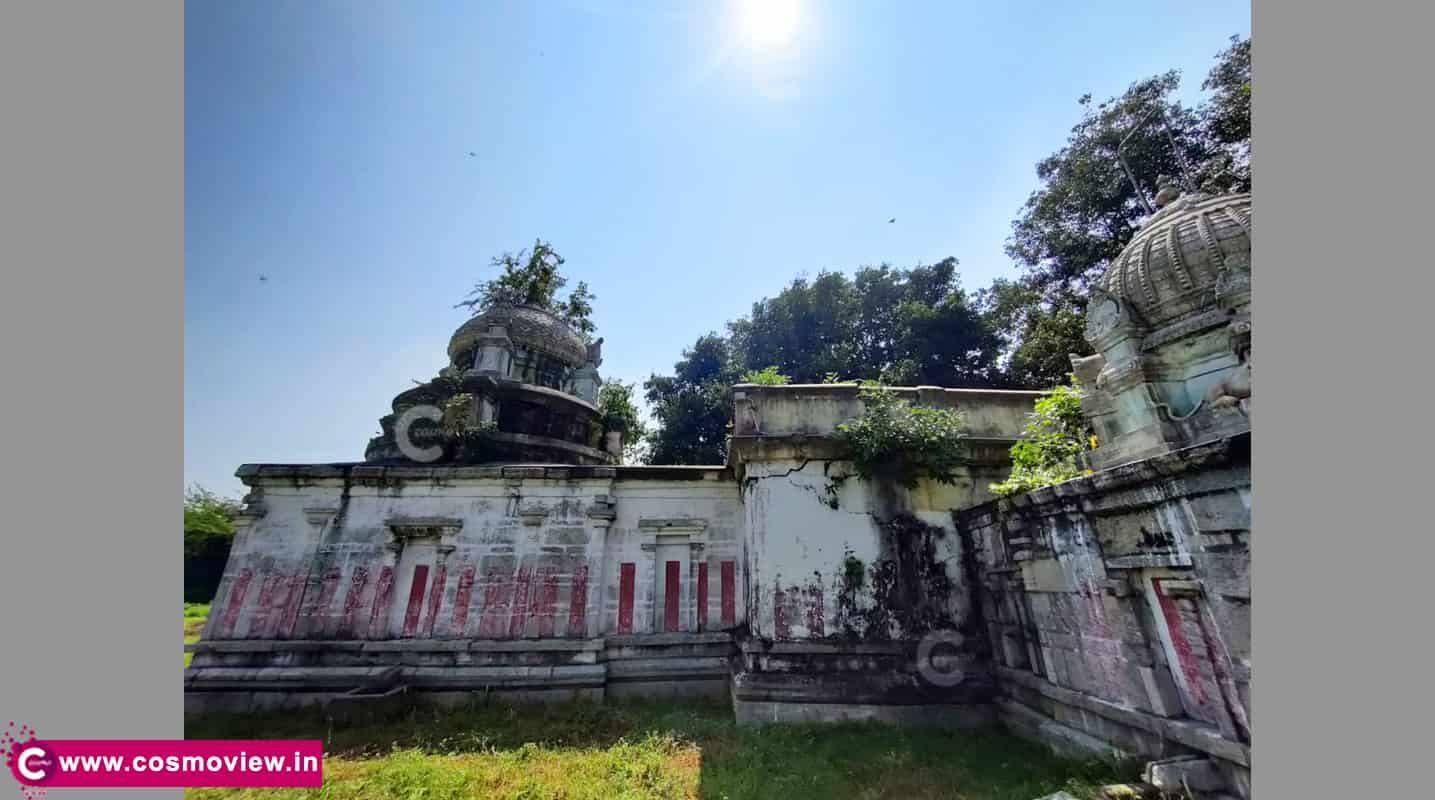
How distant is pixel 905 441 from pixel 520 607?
24.8ft

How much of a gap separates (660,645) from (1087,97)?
2424cm

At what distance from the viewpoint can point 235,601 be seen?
396 inches

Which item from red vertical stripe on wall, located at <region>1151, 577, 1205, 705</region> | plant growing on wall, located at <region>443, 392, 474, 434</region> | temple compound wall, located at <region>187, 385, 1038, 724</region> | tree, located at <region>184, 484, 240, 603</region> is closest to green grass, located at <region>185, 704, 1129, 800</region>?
temple compound wall, located at <region>187, 385, 1038, 724</region>

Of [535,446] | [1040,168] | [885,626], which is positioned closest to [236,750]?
[885,626]

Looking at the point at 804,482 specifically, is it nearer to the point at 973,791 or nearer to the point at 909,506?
the point at 909,506

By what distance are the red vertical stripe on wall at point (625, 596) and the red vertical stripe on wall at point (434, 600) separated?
10.9ft

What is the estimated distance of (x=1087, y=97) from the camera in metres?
20.1

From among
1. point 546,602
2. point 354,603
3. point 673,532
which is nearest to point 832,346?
point 673,532

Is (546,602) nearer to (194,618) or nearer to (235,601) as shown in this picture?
(235,601)

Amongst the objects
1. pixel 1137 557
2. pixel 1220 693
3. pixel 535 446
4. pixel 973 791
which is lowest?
pixel 973 791

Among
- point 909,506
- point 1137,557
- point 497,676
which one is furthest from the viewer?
point 497,676

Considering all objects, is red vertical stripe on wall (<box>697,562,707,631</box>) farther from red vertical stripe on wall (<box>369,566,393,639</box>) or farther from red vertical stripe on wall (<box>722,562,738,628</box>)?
red vertical stripe on wall (<box>369,566,393,639</box>)

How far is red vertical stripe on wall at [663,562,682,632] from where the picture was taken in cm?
1002

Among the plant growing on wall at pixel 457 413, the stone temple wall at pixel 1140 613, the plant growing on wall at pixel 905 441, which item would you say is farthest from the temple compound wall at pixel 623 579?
the plant growing on wall at pixel 457 413
